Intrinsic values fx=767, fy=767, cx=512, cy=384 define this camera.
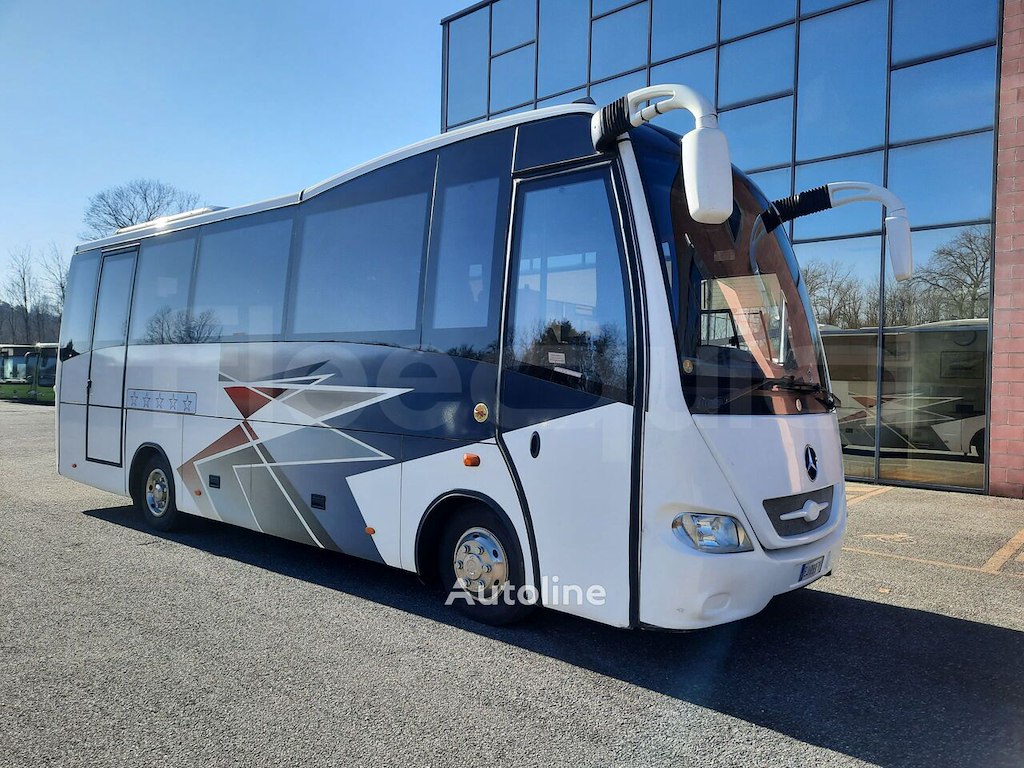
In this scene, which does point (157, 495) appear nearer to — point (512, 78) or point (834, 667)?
point (834, 667)

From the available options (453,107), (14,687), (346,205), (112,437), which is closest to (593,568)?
(14,687)

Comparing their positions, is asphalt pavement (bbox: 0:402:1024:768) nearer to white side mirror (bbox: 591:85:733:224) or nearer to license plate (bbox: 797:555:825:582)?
license plate (bbox: 797:555:825:582)

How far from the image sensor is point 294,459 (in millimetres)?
6109

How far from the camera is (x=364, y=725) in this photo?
139 inches

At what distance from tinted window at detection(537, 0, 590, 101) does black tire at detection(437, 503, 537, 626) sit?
14.0 metres

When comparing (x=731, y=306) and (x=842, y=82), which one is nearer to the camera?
(x=731, y=306)

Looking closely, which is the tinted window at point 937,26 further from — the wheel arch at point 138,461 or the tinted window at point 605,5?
the wheel arch at point 138,461

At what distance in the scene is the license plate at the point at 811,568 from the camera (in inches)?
168

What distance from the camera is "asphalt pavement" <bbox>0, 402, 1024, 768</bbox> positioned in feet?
11.0

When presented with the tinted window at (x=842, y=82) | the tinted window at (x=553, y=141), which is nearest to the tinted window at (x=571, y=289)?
the tinted window at (x=553, y=141)

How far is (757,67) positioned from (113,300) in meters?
11.4

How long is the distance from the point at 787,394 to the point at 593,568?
149 cm

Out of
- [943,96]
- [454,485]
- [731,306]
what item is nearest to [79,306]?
[454,485]

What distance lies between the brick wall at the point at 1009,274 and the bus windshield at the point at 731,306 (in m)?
7.87
